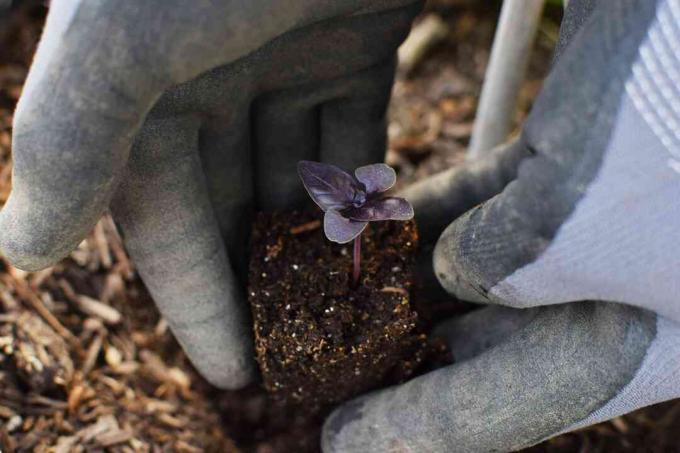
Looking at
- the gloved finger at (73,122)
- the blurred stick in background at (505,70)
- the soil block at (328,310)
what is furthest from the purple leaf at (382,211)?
the blurred stick in background at (505,70)

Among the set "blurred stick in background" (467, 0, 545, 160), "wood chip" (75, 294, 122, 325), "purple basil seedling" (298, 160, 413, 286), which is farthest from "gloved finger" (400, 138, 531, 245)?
"wood chip" (75, 294, 122, 325)

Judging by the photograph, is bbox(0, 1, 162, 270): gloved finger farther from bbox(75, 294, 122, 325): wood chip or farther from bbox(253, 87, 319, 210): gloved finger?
bbox(75, 294, 122, 325): wood chip

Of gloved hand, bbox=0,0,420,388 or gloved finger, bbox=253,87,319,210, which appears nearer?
gloved hand, bbox=0,0,420,388

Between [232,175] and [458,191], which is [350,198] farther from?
[458,191]

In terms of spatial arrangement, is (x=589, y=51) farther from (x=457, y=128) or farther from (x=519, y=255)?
(x=457, y=128)

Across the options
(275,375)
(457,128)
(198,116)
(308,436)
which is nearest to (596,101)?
(198,116)

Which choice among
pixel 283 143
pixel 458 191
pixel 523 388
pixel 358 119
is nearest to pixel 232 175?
pixel 283 143
